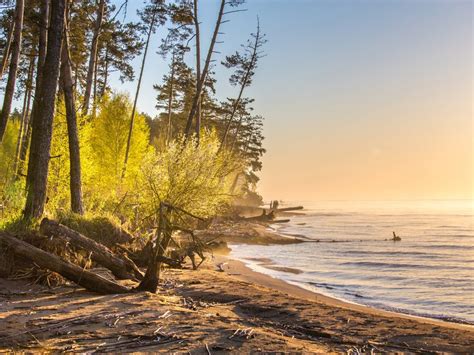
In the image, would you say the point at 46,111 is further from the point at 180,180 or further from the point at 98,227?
the point at 180,180

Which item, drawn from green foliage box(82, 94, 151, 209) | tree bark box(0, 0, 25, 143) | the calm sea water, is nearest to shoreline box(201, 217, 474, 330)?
the calm sea water

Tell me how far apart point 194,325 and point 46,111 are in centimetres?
705

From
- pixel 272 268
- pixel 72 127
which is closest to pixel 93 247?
pixel 72 127

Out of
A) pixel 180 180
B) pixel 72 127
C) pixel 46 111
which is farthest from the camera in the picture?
pixel 180 180

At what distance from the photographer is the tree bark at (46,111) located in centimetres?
1030

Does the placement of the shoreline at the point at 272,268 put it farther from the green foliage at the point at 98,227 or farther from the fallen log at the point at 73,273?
the fallen log at the point at 73,273

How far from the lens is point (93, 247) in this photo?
9094mm

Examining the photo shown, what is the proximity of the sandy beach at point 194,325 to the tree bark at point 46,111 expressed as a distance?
3053mm

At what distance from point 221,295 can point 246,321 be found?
2.49 metres

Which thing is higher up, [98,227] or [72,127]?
[72,127]

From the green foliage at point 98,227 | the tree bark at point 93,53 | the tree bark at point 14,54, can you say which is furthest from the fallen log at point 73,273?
the tree bark at point 93,53

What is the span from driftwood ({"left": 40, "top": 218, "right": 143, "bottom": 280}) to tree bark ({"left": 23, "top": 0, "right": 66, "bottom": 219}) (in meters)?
1.59

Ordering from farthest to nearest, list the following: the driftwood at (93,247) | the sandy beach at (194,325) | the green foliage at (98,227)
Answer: the green foliage at (98,227)
the driftwood at (93,247)
the sandy beach at (194,325)

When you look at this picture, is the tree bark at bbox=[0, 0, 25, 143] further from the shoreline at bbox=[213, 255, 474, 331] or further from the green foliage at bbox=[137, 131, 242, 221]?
the shoreline at bbox=[213, 255, 474, 331]
